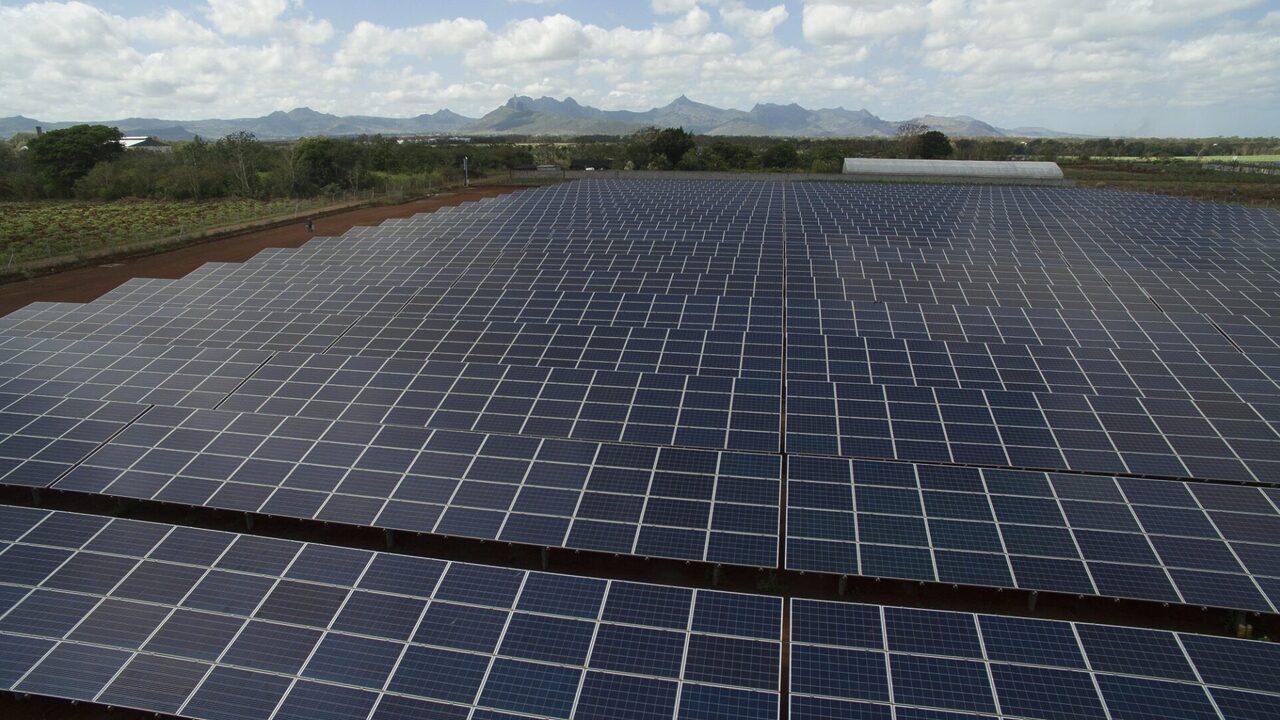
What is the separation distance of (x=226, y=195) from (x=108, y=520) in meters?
83.9

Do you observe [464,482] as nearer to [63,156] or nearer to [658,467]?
[658,467]

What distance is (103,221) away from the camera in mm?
60469

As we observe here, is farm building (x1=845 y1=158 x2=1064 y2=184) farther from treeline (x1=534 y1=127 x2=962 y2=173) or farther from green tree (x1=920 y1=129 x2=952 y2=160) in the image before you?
green tree (x1=920 y1=129 x2=952 y2=160)

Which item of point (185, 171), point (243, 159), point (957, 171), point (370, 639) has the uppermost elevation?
point (243, 159)

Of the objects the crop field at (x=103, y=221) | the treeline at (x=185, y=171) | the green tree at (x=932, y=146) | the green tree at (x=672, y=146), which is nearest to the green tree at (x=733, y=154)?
the green tree at (x=672, y=146)

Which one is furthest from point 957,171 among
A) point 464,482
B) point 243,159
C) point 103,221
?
point 243,159

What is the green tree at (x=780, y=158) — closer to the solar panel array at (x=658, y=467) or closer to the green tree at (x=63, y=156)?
the solar panel array at (x=658, y=467)

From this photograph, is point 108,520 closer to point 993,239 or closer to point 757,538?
point 757,538

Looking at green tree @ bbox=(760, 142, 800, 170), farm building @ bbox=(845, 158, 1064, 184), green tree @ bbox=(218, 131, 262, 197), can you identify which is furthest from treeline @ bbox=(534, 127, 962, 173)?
green tree @ bbox=(218, 131, 262, 197)

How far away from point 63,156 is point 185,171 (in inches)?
698

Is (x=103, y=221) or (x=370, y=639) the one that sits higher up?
(x=103, y=221)

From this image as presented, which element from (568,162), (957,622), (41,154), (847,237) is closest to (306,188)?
(41,154)

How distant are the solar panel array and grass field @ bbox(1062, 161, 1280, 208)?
55.6m

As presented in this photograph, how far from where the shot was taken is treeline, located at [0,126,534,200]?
258 feet
